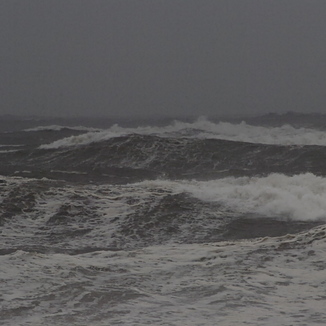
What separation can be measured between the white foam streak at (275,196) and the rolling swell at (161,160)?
417 centimetres

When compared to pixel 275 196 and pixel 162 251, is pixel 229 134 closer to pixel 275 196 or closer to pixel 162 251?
pixel 275 196

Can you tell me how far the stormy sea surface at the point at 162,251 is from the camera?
674 centimetres

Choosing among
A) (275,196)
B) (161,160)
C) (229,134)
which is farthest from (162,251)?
(229,134)

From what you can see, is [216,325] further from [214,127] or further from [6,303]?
[214,127]

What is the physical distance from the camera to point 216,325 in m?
6.26

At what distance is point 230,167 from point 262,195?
9.35 meters

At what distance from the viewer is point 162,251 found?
973 centimetres

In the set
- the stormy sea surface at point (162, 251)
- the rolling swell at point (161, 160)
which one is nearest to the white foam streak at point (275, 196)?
the stormy sea surface at point (162, 251)

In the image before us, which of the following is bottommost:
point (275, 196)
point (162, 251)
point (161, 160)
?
point (162, 251)

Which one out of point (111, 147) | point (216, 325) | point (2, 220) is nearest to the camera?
point (216, 325)

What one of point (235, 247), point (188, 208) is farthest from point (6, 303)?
point (188, 208)

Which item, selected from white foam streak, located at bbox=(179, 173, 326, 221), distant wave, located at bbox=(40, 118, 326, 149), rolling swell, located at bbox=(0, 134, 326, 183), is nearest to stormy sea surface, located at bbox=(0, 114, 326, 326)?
white foam streak, located at bbox=(179, 173, 326, 221)

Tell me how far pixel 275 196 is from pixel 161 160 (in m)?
11.5

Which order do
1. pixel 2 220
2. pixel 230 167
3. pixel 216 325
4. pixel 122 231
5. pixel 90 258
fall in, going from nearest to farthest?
pixel 216 325
pixel 90 258
pixel 122 231
pixel 2 220
pixel 230 167
